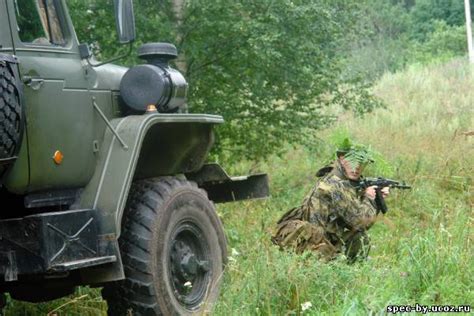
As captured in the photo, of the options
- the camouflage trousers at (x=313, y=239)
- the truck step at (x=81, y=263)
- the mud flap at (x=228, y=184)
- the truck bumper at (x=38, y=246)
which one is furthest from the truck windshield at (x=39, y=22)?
the camouflage trousers at (x=313, y=239)

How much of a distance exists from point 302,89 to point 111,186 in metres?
4.92

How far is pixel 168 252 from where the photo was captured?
5.27 m

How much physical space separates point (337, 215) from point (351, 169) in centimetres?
40

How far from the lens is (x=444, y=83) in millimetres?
16141

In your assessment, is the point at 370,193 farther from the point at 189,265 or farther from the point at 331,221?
the point at 189,265

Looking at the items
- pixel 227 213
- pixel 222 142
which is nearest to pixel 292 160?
pixel 222 142

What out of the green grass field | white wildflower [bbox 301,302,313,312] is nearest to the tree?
the green grass field

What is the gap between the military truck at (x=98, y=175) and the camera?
452cm

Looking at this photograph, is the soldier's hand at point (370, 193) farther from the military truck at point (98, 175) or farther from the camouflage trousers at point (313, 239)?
the military truck at point (98, 175)

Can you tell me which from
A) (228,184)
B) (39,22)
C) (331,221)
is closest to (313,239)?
(331,221)

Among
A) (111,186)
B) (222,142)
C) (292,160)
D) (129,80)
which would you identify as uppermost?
(129,80)

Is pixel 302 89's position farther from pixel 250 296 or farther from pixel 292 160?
pixel 250 296

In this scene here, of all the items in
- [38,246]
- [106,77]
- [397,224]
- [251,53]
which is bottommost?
[397,224]

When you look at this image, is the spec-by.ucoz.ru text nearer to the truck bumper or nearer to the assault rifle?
the truck bumper
